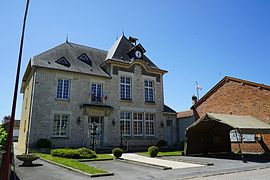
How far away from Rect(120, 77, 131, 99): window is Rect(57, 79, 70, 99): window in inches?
207

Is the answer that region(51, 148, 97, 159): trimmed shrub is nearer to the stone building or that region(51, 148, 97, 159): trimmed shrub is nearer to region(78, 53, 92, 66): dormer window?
the stone building

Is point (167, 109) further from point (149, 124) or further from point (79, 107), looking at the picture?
point (79, 107)

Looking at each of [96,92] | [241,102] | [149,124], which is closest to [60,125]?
[96,92]

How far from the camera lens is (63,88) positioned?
19.2 m

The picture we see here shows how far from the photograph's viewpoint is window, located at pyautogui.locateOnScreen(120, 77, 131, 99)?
22291 mm

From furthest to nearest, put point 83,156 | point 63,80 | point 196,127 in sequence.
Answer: point 63,80 → point 196,127 → point 83,156

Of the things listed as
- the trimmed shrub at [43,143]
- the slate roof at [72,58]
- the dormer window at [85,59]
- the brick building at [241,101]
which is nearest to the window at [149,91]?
the slate roof at [72,58]

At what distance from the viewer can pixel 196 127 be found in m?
16.5

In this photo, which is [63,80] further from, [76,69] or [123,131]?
[123,131]

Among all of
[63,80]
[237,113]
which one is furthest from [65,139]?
[237,113]

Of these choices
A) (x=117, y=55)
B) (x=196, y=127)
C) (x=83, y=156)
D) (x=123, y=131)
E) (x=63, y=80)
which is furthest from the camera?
(x=117, y=55)

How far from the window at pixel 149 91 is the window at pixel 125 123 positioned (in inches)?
115

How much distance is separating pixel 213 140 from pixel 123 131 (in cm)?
789

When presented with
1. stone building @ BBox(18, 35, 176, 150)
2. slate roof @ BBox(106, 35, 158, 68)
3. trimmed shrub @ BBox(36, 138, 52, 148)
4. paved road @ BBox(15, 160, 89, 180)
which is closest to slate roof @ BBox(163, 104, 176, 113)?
stone building @ BBox(18, 35, 176, 150)
